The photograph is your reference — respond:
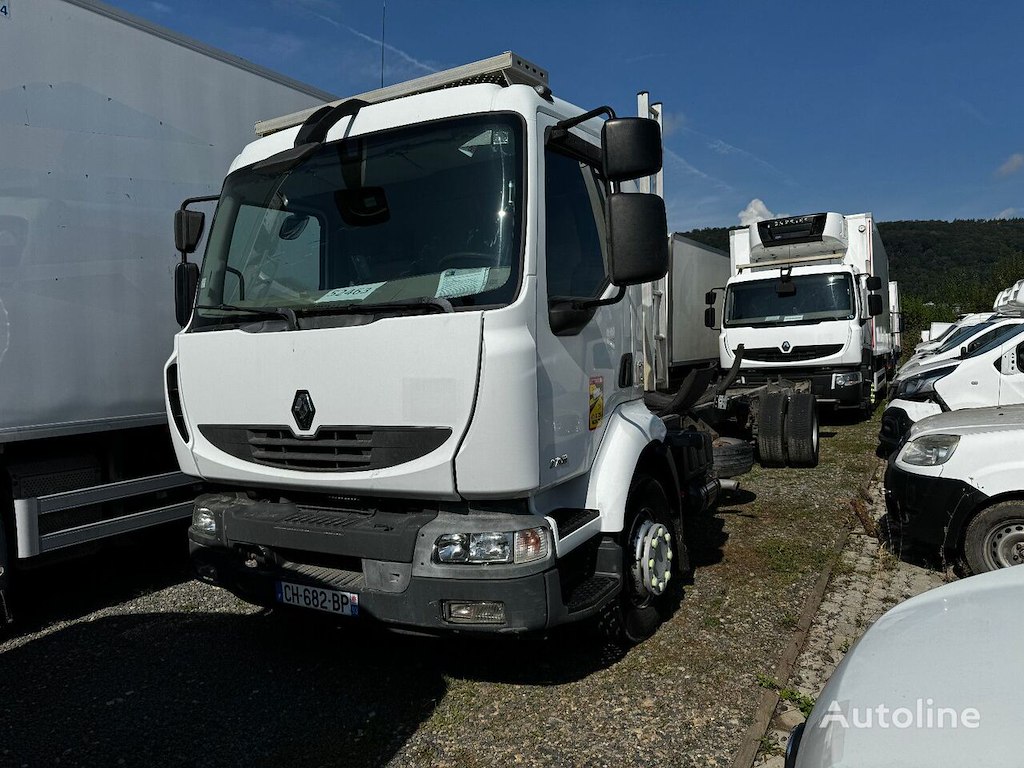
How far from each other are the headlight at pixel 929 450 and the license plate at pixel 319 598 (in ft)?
11.9

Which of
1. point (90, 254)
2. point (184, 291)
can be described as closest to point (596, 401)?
point (184, 291)

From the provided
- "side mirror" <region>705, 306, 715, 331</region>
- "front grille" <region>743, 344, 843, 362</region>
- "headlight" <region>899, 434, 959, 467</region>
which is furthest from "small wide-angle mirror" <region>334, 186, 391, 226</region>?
"side mirror" <region>705, 306, 715, 331</region>

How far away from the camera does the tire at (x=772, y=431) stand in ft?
27.7

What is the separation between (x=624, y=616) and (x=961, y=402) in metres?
5.79

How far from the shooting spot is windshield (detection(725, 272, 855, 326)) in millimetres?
10656

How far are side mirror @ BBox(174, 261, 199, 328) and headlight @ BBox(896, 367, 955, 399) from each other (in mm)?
7310

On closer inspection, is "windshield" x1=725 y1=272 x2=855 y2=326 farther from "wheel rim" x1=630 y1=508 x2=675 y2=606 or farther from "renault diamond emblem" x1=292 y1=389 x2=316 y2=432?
"renault diamond emblem" x1=292 y1=389 x2=316 y2=432

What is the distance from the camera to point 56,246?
165 inches

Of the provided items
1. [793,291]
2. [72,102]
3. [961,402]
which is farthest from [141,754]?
[793,291]

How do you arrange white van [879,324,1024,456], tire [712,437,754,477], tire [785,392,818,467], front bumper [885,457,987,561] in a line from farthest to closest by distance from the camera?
1. tire [785,392,818,467]
2. white van [879,324,1024,456]
3. tire [712,437,754,477]
4. front bumper [885,457,987,561]

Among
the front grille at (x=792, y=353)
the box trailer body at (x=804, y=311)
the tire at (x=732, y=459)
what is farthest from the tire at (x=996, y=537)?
the front grille at (x=792, y=353)

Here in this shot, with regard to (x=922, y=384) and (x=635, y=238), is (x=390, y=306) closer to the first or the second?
(x=635, y=238)

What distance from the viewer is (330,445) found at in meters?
3.18

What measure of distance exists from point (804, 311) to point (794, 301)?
207mm
